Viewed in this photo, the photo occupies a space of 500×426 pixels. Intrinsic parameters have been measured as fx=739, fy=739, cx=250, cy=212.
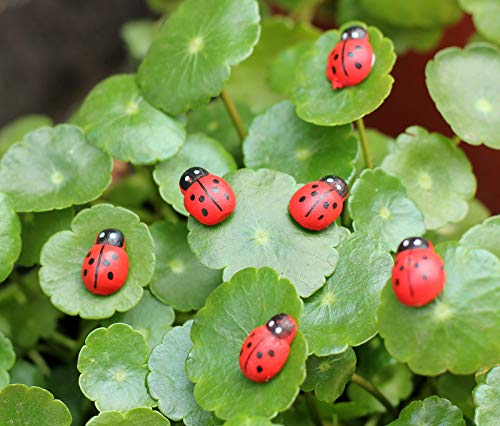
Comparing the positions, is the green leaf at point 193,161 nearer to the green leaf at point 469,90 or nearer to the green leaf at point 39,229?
the green leaf at point 39,229

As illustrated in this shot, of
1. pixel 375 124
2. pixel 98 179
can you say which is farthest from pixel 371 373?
pixel 375 124

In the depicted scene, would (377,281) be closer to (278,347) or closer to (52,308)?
(278,347)

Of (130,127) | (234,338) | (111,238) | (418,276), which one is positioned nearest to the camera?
(418,276)

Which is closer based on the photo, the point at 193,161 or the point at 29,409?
the point at 29,409

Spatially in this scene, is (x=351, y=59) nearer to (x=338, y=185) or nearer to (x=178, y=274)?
(x=338, y=185)

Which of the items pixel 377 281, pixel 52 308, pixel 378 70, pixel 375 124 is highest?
pixel 378 70

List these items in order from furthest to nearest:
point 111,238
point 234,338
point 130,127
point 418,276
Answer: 1. point 130,127
2. point 111,238
3. point 234,338
4. point 418,276

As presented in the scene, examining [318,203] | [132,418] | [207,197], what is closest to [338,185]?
[318,203]

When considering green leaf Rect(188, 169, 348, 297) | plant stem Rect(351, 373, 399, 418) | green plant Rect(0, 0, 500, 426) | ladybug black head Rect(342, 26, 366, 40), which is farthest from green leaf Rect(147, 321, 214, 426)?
ladybug black head Rect(342, 26, 366, 40)
